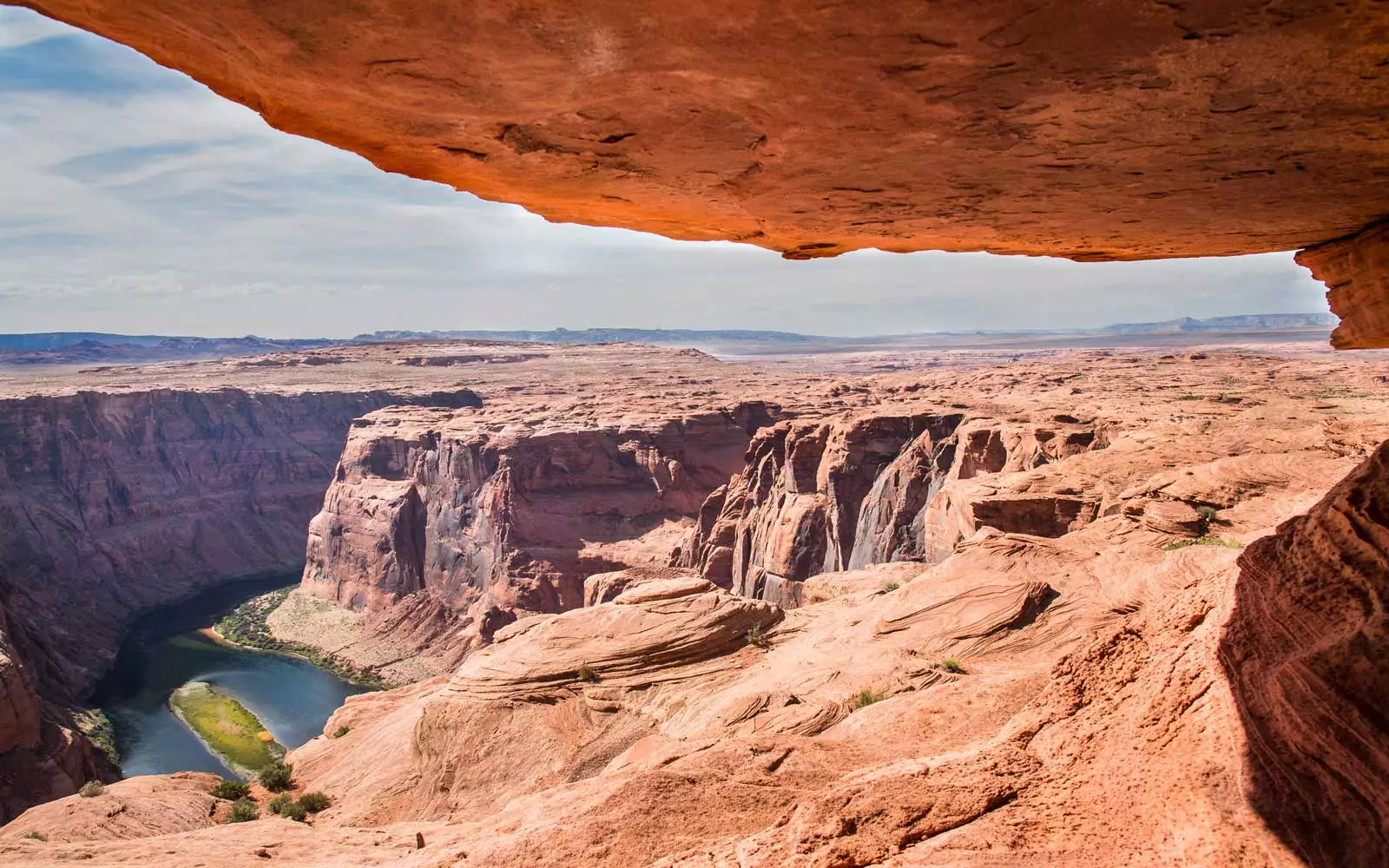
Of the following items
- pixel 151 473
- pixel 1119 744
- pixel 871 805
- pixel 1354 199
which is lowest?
pixel 151 473

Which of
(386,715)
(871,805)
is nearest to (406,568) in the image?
(386,715)

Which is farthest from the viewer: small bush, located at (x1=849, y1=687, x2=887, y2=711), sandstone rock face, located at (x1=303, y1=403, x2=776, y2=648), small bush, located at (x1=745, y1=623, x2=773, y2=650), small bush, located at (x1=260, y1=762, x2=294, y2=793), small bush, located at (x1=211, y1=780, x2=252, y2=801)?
sandstone rock face, located at (x1=303, y1=403, x2=776, y2=648)

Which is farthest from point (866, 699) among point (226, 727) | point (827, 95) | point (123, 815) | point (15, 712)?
point (226, 727)

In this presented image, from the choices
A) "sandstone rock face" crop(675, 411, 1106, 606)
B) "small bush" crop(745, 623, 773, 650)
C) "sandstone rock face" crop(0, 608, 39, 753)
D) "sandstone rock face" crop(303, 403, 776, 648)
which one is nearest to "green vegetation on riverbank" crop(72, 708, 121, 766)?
"sandstone rock face" crop(0, 608, 39, 753)

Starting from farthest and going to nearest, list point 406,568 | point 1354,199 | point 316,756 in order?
1. point 406,568
2. point 316,756
3. point 1354,199

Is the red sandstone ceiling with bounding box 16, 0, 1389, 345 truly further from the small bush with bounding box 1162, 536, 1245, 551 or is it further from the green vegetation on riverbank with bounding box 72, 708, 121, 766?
the green vegetation on riverbank with bounding box 72, 708, 121, 766

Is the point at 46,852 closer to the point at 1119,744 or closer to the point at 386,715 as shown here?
the point at 386,715
